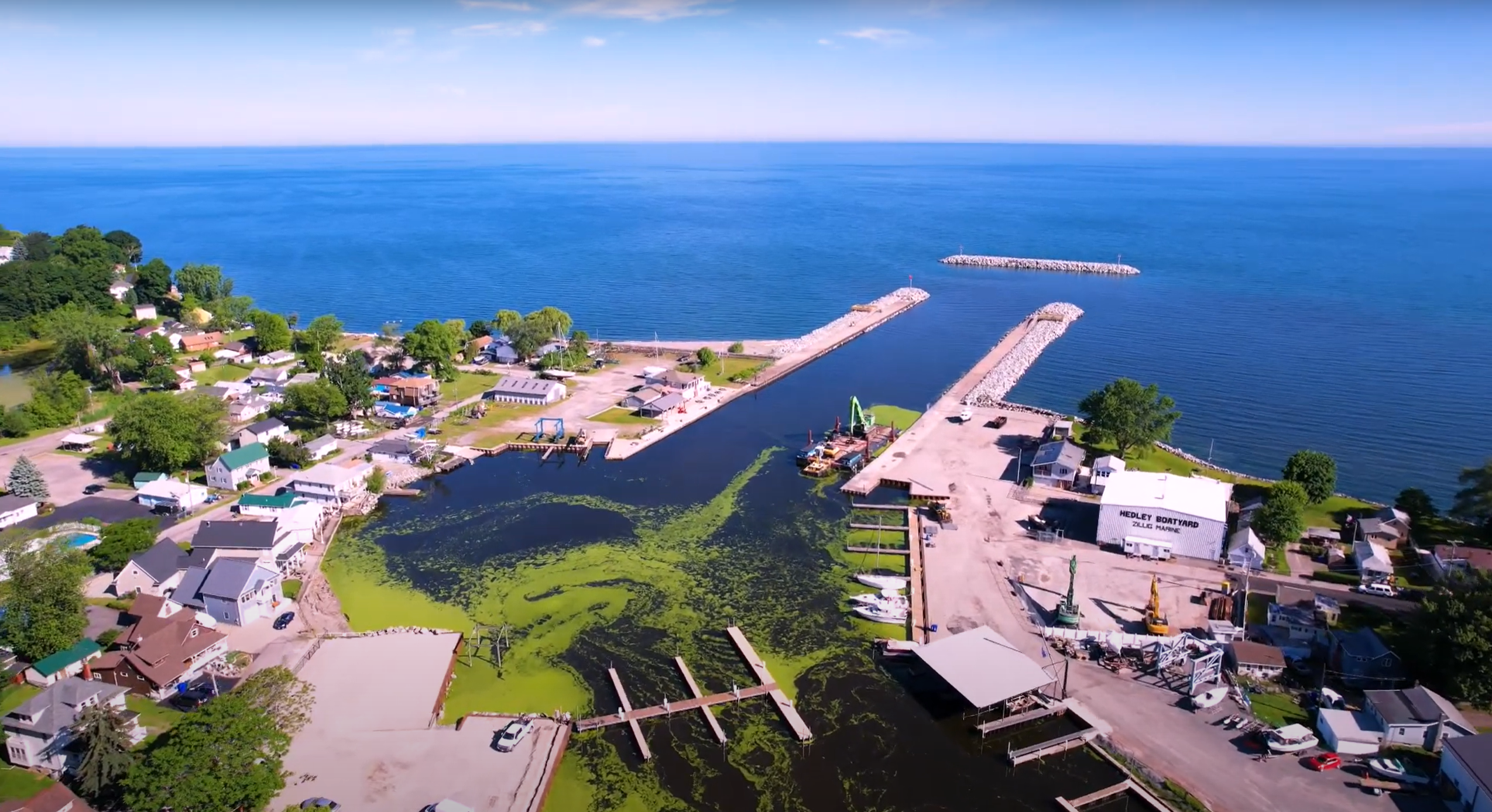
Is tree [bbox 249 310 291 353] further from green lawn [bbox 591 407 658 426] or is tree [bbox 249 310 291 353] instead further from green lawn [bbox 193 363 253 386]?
green lawn [bbox 591 407 658 426]

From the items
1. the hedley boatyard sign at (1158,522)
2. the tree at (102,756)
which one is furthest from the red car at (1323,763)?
the tree at (102,756)

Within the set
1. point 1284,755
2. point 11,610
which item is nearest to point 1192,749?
point 1284,755

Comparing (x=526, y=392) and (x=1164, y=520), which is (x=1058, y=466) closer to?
(x=1164, y=520)

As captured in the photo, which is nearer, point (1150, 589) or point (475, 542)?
point (1150, 589)

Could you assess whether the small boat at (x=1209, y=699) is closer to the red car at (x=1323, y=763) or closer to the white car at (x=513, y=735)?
the red car at (x=1323, y=763)

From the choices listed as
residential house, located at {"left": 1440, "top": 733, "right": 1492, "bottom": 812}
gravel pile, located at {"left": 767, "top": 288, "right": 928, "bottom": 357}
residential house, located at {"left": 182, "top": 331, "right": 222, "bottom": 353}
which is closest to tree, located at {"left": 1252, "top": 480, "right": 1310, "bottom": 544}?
residential house, located at {"left": 1440, "top": 733, "right": 1492, "bottom": 812}

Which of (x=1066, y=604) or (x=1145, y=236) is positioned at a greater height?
(x=1145, y=236)

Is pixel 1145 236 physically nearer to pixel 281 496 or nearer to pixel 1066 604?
pixel 1066 604
